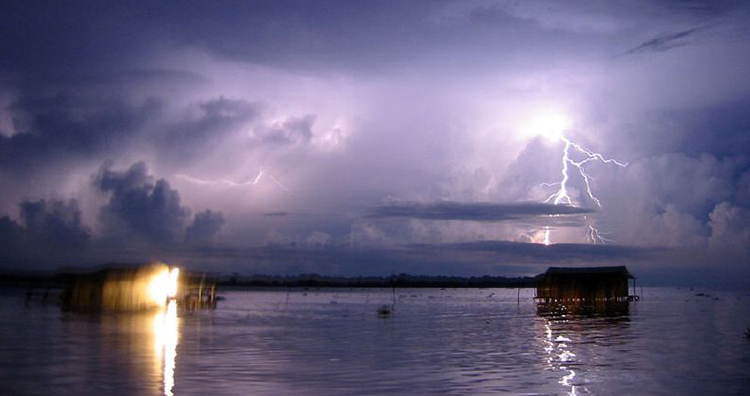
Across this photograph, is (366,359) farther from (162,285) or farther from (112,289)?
(162,285)

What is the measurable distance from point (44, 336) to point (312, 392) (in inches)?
749

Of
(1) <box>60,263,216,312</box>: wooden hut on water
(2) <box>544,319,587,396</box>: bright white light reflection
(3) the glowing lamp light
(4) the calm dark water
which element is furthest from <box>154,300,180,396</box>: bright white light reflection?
(2) <box>544,319,587,396</box>: bright white light reflection

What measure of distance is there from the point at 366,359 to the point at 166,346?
8384 millimetres

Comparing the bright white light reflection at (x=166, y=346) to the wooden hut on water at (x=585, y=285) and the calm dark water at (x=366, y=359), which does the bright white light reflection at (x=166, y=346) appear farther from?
the wooden hut on water at (x=585, y=285)

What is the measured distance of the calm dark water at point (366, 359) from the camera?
17328 mm

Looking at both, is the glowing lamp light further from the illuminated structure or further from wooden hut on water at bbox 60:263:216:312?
the illuminated structure

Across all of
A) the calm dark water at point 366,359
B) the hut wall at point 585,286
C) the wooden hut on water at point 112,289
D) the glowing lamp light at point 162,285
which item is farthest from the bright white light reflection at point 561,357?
the hut wall at point 585,286

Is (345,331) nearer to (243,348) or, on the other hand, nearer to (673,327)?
(243,348)

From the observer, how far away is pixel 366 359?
926 inches

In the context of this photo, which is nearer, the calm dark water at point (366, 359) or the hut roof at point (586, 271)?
the calm dark water at point (366, 359)

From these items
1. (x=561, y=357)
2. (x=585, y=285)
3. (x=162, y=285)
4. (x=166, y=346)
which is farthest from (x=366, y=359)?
(x=585, y=285)

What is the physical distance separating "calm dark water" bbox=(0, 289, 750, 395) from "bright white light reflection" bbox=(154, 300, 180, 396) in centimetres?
6

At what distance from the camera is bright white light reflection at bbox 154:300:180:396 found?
18.3 m

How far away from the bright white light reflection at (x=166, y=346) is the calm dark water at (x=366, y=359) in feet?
0.20
